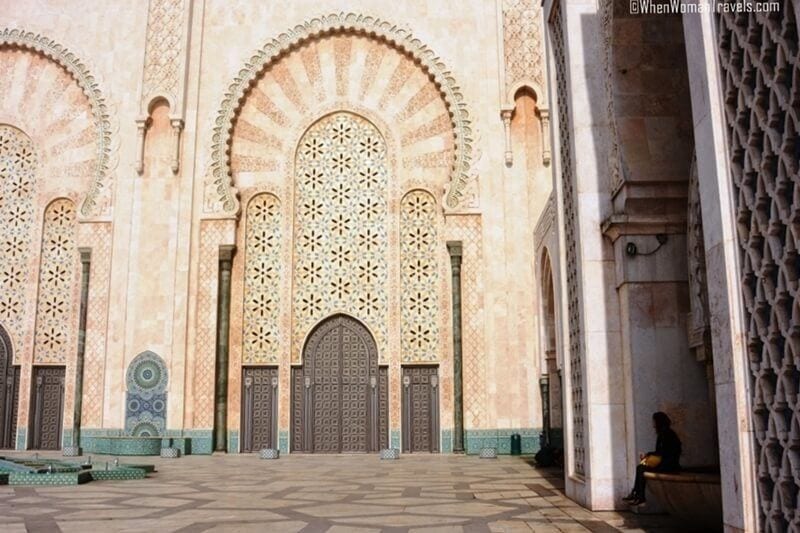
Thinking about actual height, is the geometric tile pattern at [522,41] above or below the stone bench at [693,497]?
above

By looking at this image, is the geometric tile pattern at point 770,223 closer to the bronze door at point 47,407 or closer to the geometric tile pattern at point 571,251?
the geometric tile pattern at point 571,251

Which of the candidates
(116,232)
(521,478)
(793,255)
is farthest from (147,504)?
(116,232)

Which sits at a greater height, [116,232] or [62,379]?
[116,232]

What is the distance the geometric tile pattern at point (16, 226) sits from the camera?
11125 mm

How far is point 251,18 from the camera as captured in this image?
11367 millimetres

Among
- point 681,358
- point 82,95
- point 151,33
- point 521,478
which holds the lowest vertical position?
point 521,478

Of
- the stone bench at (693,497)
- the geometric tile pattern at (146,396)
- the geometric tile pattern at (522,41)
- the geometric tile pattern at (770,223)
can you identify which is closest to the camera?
the geometric tile pattern at (770,223)

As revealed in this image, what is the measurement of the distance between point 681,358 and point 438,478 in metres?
2.82

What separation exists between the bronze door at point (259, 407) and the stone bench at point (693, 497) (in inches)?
290

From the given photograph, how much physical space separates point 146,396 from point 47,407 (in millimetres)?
1683

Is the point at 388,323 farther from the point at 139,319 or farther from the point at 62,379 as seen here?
the point at 62,379

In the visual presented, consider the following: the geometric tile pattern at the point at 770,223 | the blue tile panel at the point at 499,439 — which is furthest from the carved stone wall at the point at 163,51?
the geometric tile pattern at the point at 770,223

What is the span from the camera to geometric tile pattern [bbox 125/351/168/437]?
10273 millimetres

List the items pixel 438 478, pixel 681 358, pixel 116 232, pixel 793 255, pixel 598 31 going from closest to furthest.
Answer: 1. pixel 793 255
2. pixel 681 358
3. pixel 598 31
4. pixel 438 478
5. pixel 116 232
